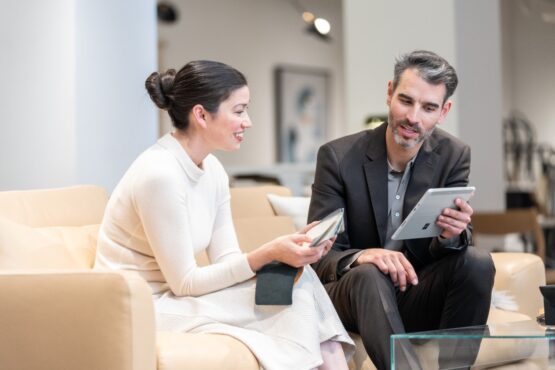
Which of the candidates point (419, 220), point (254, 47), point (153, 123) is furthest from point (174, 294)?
point (254, 47)

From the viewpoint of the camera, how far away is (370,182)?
296 centimetres

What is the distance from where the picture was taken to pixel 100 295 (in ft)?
7.02

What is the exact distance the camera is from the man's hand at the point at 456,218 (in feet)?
8.79

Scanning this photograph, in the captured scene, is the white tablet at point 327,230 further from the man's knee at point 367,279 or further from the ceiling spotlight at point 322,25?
the ceiling spotlight at point 322,25

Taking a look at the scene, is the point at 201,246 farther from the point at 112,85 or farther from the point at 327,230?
the point at 112,85

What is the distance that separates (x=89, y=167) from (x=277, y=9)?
314 inches

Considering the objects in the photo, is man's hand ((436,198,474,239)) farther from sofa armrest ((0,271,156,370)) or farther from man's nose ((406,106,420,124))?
sofa armrest ((0,271,156,370))

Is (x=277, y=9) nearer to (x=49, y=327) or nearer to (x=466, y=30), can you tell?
(x=466, y=30)

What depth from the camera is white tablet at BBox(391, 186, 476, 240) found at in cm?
258

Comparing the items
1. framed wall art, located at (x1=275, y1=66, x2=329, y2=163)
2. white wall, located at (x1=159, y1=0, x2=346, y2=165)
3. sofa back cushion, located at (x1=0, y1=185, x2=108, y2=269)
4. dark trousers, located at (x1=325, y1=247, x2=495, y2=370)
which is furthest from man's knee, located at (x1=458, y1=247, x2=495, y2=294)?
framed wall art, located at (x1=275, y1=66, x2=329, y2=163)

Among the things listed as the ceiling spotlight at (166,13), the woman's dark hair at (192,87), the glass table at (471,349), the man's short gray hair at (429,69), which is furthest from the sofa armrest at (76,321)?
the ceiling spotlight at (166,13)

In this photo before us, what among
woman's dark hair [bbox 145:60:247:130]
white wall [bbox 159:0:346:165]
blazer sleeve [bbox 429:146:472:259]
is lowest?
blazer sleeve [bbox 429:146:472:259]

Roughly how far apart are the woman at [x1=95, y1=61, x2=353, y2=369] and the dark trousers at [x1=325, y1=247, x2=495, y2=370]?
3.7 inches

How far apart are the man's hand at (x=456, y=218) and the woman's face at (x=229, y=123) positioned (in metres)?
0.63
